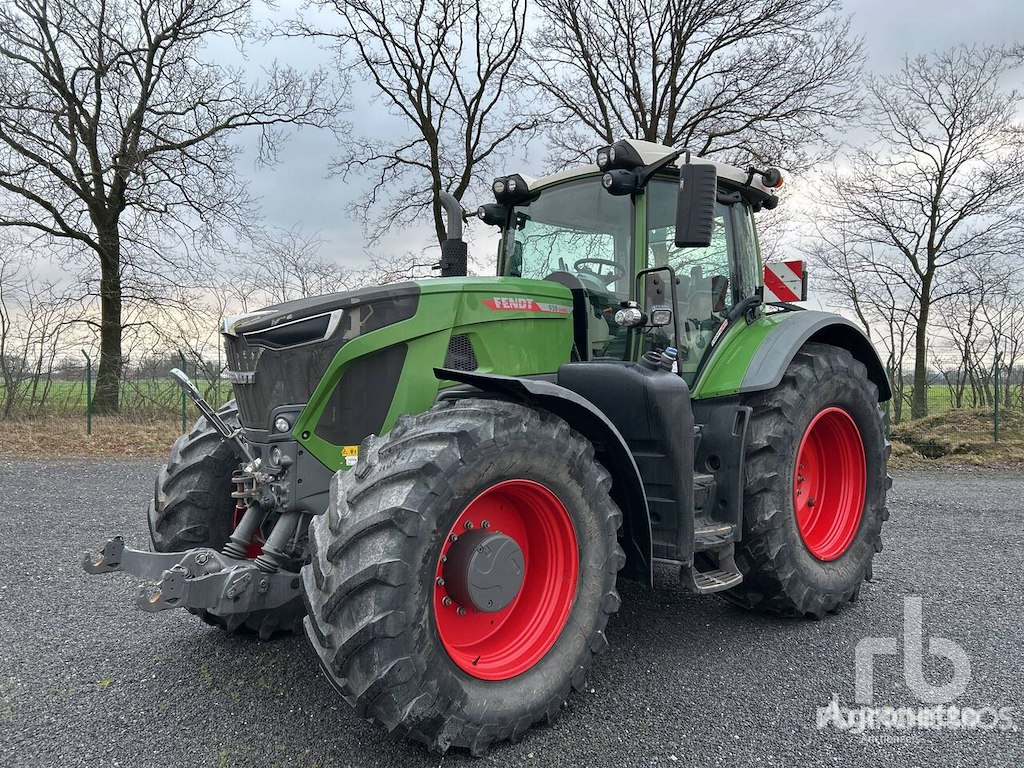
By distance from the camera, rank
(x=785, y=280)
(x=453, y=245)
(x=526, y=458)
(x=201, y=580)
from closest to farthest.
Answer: (x=201, y=580), (x=526, y=458), (x=453, y=245), (x=785, y=280)

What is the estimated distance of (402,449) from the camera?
2396 mm

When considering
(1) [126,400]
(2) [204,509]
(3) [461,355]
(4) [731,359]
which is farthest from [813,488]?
(1) [126,400]

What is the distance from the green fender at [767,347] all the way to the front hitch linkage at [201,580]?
229cm

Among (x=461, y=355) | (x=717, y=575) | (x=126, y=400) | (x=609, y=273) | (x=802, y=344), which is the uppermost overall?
(x=609, y=273)

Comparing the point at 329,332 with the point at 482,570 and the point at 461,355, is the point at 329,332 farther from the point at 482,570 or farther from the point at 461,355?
the point at 482,570

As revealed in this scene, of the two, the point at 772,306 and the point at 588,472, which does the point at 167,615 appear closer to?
the point at 588,472

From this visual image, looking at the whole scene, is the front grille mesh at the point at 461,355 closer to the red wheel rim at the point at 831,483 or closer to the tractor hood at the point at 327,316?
the tractor hood at the point at 327,316

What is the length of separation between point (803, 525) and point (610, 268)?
196 cm

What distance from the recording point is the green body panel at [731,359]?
3.68 meters

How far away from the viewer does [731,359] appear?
12.6 ft

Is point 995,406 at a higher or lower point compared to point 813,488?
higher

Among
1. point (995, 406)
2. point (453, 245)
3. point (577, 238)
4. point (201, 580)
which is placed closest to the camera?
point (201, 580)

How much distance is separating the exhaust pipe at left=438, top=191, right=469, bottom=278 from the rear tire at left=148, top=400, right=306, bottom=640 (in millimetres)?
1443

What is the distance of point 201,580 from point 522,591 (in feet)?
3.93
